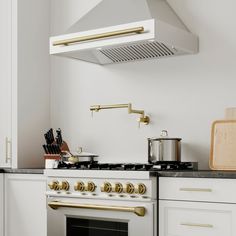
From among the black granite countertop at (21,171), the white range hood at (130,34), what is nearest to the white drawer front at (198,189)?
the white range hood at (130,34)

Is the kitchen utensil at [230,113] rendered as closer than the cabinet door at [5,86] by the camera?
Yes

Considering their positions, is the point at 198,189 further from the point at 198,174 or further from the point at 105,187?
the point at 105,187

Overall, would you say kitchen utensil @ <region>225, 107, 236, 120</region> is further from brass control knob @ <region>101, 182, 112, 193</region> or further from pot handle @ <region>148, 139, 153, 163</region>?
brass control knob @ <region>101, 182, 112, 193</region>

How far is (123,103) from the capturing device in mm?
3885

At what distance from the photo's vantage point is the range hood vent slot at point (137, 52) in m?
3.51

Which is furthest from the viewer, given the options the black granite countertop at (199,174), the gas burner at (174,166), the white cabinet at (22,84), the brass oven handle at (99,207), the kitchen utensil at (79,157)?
the white cabinet at (22,84)

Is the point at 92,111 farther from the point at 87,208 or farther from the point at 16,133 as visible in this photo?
the point at 87,208

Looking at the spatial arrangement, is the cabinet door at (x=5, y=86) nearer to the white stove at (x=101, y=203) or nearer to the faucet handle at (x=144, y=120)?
the white stove at (x=101, y=203)

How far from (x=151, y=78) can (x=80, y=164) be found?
732mm

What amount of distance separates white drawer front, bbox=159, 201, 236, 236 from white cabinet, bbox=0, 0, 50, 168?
1.37 m

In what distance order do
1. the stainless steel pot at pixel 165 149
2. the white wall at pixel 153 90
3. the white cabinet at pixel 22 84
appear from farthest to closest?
the white cabinet at pixel 22 84 < the white wall at pixel 153 90 < the stainless steel pot at pixel 165 149

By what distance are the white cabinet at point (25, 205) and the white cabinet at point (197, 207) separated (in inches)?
37.7

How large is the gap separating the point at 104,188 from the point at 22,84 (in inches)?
47.2

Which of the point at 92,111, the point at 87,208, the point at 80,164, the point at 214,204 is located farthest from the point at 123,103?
the point at 214,204
